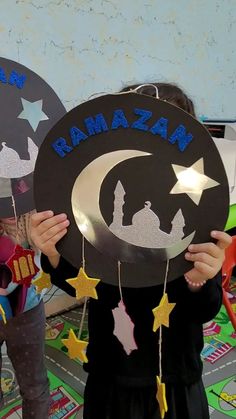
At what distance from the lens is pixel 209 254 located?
1.64 feet

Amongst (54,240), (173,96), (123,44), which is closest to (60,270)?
(54,240)

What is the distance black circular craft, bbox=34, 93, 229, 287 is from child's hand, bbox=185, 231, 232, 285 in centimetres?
1

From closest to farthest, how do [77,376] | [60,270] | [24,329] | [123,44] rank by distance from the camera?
1. [60,270]
2. [24,329]
3. [77,376]
4. [123,44]

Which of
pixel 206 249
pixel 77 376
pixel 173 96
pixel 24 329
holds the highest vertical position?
pixel 173 96

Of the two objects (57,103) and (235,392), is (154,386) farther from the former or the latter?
(235,392)

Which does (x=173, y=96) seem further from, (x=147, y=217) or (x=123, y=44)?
(x=123, y=44)

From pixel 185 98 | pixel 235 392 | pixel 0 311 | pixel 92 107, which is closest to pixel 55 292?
pixel 235 392

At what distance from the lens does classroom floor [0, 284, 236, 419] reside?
3.70 feet

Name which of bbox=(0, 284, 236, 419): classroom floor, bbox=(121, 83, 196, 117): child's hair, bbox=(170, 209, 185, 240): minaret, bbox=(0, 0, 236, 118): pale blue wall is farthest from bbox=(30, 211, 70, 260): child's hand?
bbox=(0, 0, 236, 118): pale blue wall

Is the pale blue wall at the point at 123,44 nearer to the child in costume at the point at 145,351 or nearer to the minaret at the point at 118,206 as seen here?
the child in costume at the point at 145,351

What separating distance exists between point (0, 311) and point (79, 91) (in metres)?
0.92

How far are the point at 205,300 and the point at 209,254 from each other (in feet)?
0.34

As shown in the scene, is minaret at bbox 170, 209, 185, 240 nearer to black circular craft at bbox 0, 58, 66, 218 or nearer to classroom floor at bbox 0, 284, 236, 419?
black circular craft at bbox 0, 58, 66, 218

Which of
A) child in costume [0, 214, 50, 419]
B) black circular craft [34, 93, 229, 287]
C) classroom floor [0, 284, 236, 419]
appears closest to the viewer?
black circular craft [34, 93, 229, 287]
